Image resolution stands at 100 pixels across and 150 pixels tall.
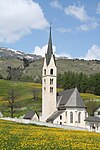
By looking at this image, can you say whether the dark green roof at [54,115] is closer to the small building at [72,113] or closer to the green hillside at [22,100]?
the small building at [72,113]

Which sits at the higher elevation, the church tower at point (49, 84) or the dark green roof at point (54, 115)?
the church tower at point (49, 84)

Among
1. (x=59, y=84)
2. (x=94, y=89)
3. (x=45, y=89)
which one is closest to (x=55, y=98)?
(x=45, y=89)

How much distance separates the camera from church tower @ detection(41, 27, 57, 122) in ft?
298

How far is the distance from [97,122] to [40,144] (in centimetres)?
6424

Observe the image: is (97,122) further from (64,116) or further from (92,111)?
(92,111)

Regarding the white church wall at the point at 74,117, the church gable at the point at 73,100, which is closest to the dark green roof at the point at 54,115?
the white church wall at the point at 74,117

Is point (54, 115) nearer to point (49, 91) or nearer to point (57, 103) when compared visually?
point (57, 103)

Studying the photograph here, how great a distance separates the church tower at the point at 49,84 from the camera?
9075 centimetres

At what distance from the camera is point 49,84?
91938 mm

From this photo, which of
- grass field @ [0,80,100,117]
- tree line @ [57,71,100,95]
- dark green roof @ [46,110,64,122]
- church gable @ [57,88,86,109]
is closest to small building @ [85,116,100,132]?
church gable @ [57,88,86,109]

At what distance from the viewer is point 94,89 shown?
A: 171 metres

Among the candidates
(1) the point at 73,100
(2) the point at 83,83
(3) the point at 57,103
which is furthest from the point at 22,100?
(1) the point at 73,100

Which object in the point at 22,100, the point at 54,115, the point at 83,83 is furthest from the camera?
the point at 83,83

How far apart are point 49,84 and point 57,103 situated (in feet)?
17.2
